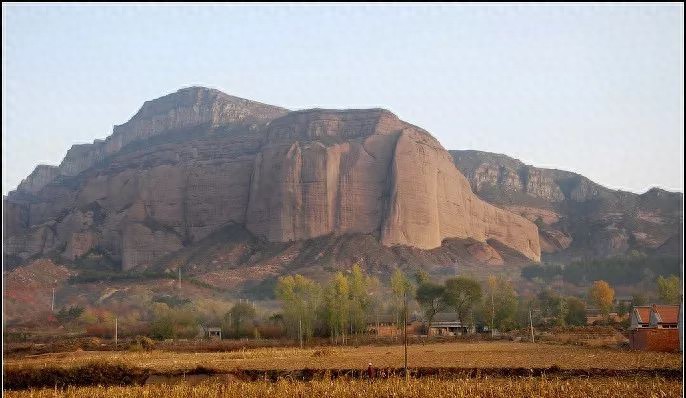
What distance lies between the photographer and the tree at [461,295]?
8062 cm

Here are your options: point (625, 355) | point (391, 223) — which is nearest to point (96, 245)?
point (391, 223)

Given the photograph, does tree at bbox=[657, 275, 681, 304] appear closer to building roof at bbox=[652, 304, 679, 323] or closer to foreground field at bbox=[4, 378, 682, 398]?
building roof at bbox=[652, 304, 679, 323]

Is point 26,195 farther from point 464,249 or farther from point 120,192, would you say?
point 464,249

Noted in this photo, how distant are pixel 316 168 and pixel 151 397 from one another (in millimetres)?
110838

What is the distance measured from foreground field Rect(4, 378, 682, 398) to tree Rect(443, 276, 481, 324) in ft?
177

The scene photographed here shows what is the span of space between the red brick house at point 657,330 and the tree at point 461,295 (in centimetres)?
3259

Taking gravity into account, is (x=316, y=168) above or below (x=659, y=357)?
above

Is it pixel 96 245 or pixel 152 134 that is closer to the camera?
pixel 96 245

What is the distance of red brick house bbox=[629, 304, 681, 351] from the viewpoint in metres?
42.7

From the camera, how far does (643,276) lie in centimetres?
9694

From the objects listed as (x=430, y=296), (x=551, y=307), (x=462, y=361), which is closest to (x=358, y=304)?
(x=430, y=296)

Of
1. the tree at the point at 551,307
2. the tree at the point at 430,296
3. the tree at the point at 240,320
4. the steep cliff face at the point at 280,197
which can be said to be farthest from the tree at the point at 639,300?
the steep cliff face at the point at 280,197

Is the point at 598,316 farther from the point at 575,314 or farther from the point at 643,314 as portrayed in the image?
the point at 643,314

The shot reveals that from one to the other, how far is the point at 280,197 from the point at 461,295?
55231mm
